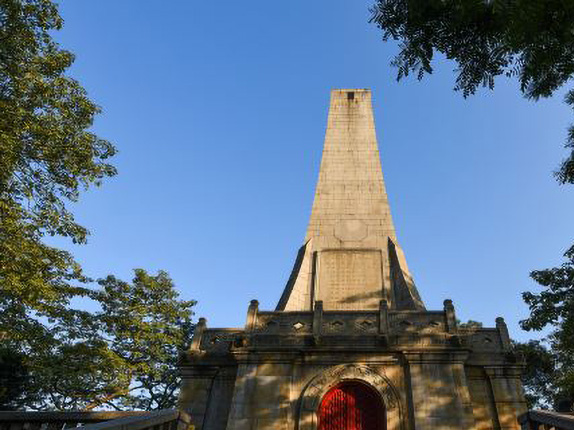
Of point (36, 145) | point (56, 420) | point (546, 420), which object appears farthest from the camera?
point (36, 145)

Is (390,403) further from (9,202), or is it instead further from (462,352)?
(9,202)

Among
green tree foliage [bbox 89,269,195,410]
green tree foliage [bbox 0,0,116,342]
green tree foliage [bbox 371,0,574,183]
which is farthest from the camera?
green tree foliage [bbox 89,269,195,410]

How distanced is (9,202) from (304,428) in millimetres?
9058

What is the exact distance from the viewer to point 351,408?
10.9m

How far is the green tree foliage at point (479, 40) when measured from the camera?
5.43m

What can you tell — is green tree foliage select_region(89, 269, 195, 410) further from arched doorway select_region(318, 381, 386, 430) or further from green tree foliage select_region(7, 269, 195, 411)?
arched doorway select_region(318, 381, 386, 430)

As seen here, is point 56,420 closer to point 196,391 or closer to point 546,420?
point 196,391

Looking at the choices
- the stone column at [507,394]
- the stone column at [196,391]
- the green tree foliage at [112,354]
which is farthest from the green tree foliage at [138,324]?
the stone column at [507,394]

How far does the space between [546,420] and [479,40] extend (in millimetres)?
5973

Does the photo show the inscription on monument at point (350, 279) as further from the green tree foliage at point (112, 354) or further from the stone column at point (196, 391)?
the green tree foliage at point (112, 354)

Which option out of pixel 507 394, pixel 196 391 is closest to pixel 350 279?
pixel 507 394

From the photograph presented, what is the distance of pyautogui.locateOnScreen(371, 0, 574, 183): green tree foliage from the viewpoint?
543 cm

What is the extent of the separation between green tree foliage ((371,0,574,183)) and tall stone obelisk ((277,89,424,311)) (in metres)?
8.62

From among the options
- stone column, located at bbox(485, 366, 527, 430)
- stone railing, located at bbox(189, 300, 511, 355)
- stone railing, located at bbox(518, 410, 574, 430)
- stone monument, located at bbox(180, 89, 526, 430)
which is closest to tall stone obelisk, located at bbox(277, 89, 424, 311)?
stone monument, located at bbox(180, 89, 526, 430)
